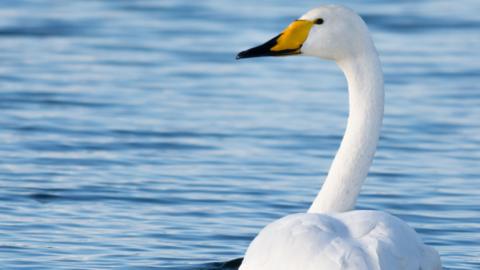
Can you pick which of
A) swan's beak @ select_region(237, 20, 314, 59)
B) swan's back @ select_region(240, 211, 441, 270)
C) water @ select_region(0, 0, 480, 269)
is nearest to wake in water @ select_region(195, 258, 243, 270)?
water @ select_region(0, 0, 480, 269)

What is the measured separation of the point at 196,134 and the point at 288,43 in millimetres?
4300

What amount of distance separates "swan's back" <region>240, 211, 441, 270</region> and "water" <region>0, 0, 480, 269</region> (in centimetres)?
196

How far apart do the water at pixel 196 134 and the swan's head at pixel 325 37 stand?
1.43 m

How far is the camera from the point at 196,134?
1239 cm

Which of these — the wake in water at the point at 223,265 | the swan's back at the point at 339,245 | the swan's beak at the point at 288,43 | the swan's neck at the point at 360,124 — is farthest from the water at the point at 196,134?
the swan's back at the point at 339,245

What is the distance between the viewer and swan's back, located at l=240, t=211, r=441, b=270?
6.24 m

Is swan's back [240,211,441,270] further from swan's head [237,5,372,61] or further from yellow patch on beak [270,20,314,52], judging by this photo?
yellow patch on beak [270,20,314,52]

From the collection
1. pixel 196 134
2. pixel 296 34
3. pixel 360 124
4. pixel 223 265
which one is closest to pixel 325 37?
pixel 296 34

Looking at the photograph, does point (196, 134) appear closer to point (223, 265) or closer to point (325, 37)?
point (223, 265)

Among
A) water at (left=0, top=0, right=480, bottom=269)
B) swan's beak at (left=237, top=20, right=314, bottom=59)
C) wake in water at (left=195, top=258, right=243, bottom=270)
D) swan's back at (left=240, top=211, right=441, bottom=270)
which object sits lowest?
water at (left=0, top=0, right=480, bottom=269)

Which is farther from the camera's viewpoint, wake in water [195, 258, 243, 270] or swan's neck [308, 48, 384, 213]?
wake in water [195, 258, 243, 270]

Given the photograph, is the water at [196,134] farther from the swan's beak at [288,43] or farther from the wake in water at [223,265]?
the swan's beak at [288,43]

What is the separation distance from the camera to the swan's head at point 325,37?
791 centimetres

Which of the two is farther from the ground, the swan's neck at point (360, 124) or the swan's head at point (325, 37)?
the swan's head at point (325, 37)
